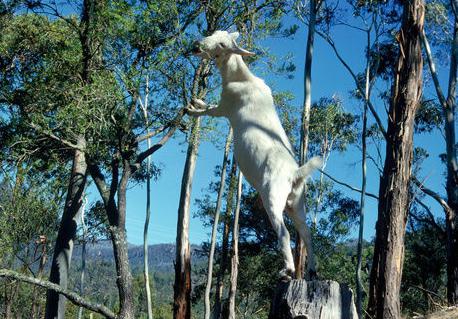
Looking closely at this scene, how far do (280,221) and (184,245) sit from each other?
1022 cm

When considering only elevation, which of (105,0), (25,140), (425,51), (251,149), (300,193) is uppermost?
(425,51)

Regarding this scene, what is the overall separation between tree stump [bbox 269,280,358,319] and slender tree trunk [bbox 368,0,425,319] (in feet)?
11.3

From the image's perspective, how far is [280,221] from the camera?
15.0 feet

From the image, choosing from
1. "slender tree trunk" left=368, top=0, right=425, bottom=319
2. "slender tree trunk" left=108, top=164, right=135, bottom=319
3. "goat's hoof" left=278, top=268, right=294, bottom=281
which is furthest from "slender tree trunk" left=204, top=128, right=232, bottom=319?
"goat's hoof" left=278, top=268, right=294, bottom=281

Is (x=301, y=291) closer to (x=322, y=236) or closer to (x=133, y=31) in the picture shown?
(x=133, y=31)

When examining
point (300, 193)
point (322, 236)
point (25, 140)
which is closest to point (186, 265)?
point (25, 140)

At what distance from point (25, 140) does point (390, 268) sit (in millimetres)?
7230

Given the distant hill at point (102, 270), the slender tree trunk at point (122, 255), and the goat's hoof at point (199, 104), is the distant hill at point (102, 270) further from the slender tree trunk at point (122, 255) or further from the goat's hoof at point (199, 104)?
the goat's hoof at point (199, 104)

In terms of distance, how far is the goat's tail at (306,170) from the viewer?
4.82m

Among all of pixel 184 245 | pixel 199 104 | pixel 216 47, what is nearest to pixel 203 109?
pixel 199 104

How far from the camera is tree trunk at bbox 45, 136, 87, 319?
14.1 meters

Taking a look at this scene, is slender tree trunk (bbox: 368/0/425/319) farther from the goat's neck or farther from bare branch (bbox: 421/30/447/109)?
bare branch (bbox: 421/30/447/109)

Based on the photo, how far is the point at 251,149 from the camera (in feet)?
16.0

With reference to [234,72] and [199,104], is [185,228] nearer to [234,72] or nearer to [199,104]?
[199,104]
